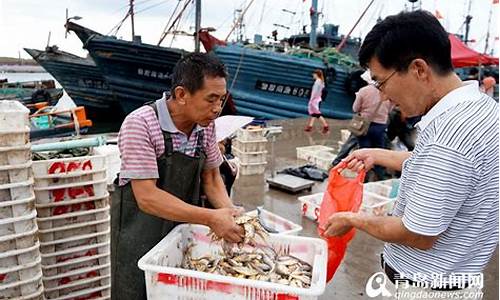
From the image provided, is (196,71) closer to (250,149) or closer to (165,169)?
(165,169)

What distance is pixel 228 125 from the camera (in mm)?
3266

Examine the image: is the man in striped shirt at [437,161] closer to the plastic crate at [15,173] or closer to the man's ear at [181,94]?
the man's ear at [181,94]

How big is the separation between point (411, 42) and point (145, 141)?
1.19 m

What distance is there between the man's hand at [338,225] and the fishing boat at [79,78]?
18738mm

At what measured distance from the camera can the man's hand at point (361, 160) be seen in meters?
2.15

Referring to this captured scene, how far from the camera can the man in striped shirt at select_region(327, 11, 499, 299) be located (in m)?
1.31

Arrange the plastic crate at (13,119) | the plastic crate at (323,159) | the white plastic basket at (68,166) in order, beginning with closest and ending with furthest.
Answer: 1. the plastic crate at (13,119)
2. the white plastic basket at (68,166)
3. the plastic crate at (323,159)

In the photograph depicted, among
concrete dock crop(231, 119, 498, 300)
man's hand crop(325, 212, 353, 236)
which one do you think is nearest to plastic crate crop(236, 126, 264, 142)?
concrete dock crop(231, 119, 498, 300)

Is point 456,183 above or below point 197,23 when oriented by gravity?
below

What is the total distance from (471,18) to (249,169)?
32964 millimetres

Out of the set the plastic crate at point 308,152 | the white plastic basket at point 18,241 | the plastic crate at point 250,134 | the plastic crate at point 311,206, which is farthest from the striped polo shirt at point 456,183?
the plastic crate at point 308,152

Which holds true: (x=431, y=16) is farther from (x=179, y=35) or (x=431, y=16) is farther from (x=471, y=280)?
(x=179, y=35)

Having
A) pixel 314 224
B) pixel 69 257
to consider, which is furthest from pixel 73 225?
pixel 314 224

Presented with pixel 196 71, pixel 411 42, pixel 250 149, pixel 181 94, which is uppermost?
pixel 411 42
